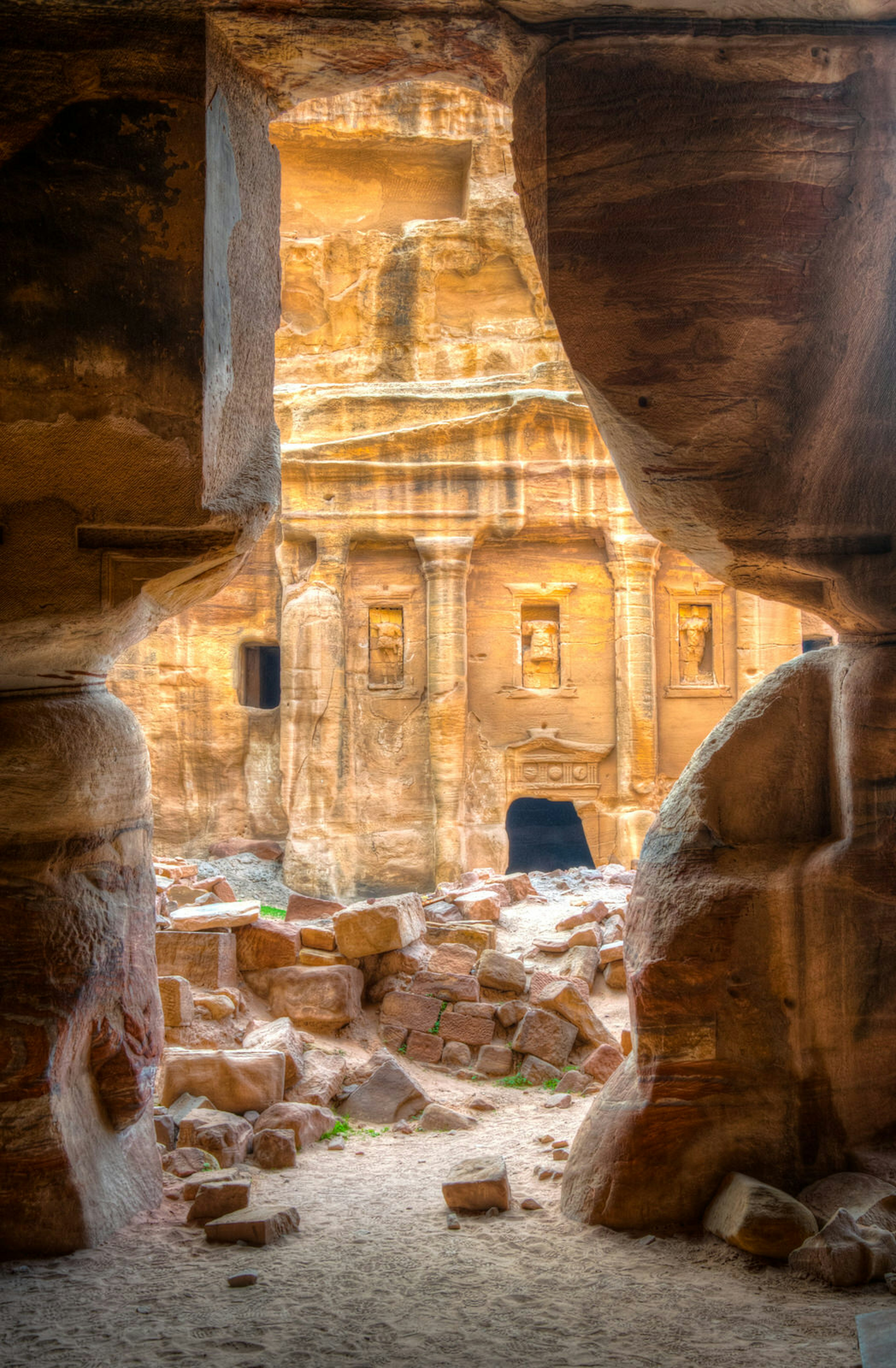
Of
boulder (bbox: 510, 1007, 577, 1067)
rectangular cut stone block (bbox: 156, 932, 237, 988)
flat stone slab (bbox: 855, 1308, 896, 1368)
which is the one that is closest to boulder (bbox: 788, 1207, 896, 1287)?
flat stone slab (bbox: 855, 1308, 896, 1368)

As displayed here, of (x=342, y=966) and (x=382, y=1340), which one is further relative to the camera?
(x=342, y=966)

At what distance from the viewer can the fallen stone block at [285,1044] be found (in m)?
5.23

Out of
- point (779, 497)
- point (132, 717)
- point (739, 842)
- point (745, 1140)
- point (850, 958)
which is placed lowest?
point (745, 1140)

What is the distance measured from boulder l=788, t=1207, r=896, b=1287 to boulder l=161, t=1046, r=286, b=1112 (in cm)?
275

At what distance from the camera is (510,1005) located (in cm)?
621

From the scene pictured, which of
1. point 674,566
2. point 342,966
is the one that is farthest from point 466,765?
point 342,966

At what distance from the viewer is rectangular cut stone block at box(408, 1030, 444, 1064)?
239 inches

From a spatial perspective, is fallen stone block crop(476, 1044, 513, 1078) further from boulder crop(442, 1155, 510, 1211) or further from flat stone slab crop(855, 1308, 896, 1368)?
flat stone slab crop(855, 1308, 896, 1368)

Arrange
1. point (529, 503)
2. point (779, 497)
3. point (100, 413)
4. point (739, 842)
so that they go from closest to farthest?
point (100, 413) → point (779, 497) → point (739, 842) → point (529, 503)

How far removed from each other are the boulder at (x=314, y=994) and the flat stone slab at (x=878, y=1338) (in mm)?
4026

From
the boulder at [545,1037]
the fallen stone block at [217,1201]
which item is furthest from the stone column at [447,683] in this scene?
the fallen stone block at [217,1201]

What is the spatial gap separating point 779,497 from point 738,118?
1.21 metres

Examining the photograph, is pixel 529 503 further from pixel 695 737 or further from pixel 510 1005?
pixel 510 1005

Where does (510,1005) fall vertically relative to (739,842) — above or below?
below
